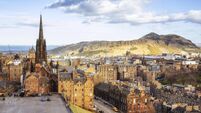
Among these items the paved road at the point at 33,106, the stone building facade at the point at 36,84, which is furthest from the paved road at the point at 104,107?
the paved road at the point at 33,106

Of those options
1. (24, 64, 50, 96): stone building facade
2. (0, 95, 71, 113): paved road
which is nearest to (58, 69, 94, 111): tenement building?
(24, 64, 50, 96): stone building facade

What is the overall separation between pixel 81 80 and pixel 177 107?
18618 millimetres

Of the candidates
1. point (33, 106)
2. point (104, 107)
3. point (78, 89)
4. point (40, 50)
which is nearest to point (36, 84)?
point (78, 89)

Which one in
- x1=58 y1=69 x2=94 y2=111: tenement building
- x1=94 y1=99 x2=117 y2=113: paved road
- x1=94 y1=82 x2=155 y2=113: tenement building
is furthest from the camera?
x1=94 y1=99 x2=117 y2=113: paved road

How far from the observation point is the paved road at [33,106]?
175 feet

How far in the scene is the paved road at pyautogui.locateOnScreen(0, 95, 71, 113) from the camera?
53.5m

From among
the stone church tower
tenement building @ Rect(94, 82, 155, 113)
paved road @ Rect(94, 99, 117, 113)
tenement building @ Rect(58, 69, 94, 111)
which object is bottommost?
paved road @ Rect(94, 99, 117, 113)

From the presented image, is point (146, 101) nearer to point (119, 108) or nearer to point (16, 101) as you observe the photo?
point (119, 108)

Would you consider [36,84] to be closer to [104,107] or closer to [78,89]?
[78,89]

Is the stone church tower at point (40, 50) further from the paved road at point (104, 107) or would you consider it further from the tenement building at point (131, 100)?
the tenement building at point (131, 100)

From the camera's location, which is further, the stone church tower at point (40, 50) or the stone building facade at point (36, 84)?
the stone church tower at point (40, 50)

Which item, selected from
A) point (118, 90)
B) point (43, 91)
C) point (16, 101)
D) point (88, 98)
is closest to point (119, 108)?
point (118, 90)

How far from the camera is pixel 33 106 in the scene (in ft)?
189

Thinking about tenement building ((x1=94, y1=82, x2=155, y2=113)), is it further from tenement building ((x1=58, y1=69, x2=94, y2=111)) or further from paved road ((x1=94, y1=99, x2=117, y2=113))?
tenement building ((x1=58, y1=69, x2=94, y2=111))
